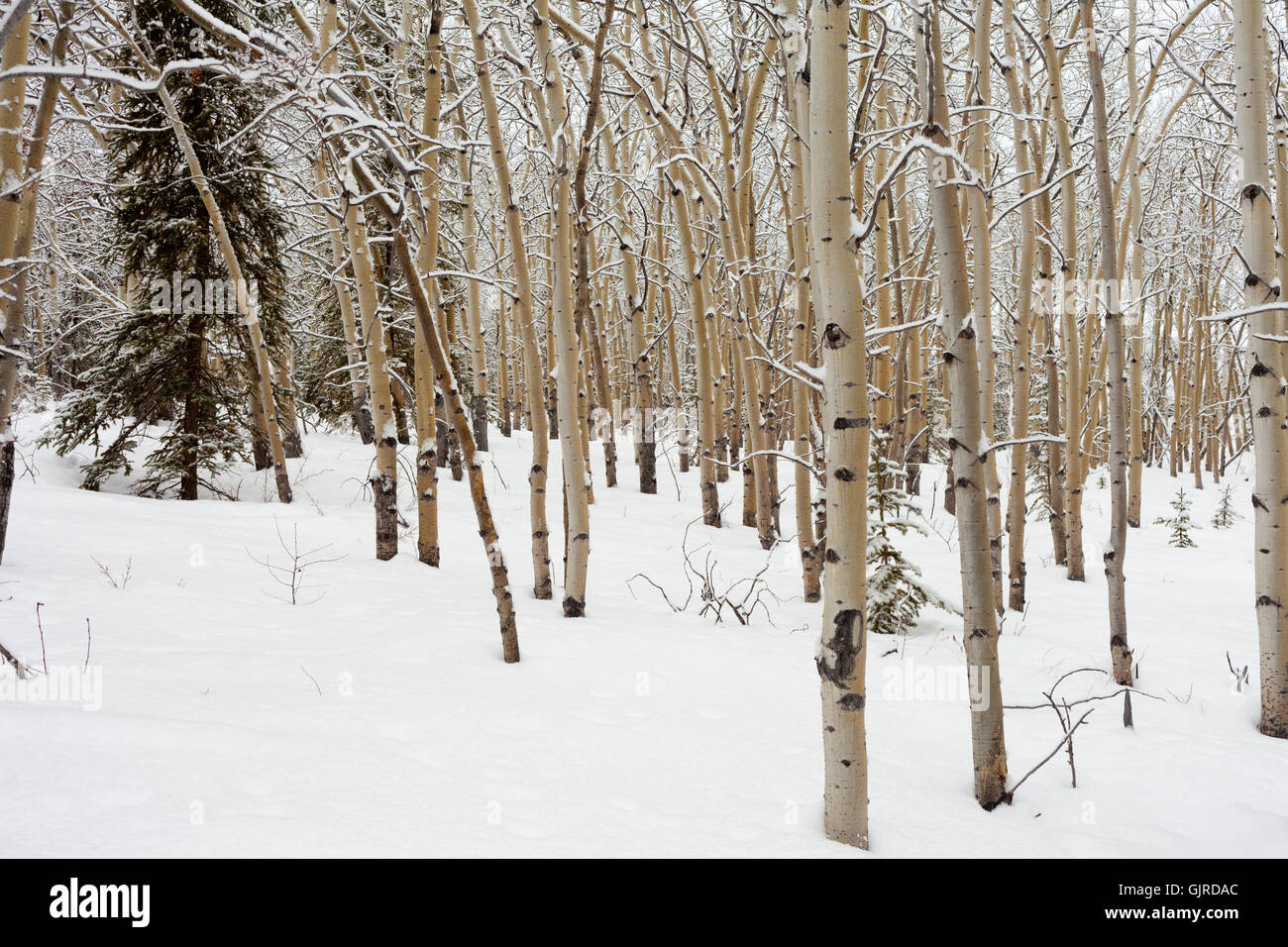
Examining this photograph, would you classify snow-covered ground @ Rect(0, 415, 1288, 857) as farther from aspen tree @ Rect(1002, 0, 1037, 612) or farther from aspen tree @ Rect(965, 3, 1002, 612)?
aspen tree @ Rect(965, 3, 1002, 612)

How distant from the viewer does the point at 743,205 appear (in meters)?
7.52

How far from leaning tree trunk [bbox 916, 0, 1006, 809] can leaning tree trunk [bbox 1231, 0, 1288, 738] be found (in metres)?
1.94

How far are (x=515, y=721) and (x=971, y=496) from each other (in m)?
2.03

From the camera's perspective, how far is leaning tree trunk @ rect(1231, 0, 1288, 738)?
3.42 meters

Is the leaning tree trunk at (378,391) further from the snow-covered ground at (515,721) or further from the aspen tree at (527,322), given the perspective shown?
the aspen tree at (527,322)

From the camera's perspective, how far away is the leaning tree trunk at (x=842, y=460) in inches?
84.9

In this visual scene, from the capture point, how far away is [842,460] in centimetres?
219

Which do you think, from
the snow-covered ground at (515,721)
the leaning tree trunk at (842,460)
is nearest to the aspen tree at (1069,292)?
the snow-covered ground at (515,721)

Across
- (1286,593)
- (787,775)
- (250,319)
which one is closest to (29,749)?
(787,775)

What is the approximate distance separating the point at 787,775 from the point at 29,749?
8.10 feet

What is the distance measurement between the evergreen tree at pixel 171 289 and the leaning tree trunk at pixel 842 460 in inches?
315

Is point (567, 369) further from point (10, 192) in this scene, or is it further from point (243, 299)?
point (243, 299)

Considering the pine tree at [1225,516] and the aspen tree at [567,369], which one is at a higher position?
the aspen tree at [567,369]
